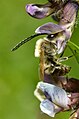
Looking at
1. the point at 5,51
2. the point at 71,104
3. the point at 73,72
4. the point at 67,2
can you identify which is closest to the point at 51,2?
the point at 67,2

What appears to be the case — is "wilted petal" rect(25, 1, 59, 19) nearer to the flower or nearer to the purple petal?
the purple petal

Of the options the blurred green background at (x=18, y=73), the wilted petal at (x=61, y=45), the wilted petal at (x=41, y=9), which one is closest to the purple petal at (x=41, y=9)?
the wilted petal at (x=41, y=9)

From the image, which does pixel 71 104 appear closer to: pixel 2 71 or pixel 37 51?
pixel 37 51

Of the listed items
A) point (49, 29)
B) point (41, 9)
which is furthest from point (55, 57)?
point (41, 9)

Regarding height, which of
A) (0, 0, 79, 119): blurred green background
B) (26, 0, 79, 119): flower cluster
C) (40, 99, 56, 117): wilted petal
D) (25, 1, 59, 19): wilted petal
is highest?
(25, 1, 59, 19): wilted petal

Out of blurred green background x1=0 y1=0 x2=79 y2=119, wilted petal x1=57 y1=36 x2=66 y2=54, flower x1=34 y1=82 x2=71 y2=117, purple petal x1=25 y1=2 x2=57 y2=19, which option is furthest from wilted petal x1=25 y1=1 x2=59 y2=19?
blurred green background x1=0 y1=0 x2=79 y2=119

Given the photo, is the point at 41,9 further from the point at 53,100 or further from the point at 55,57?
the point at 53,100
